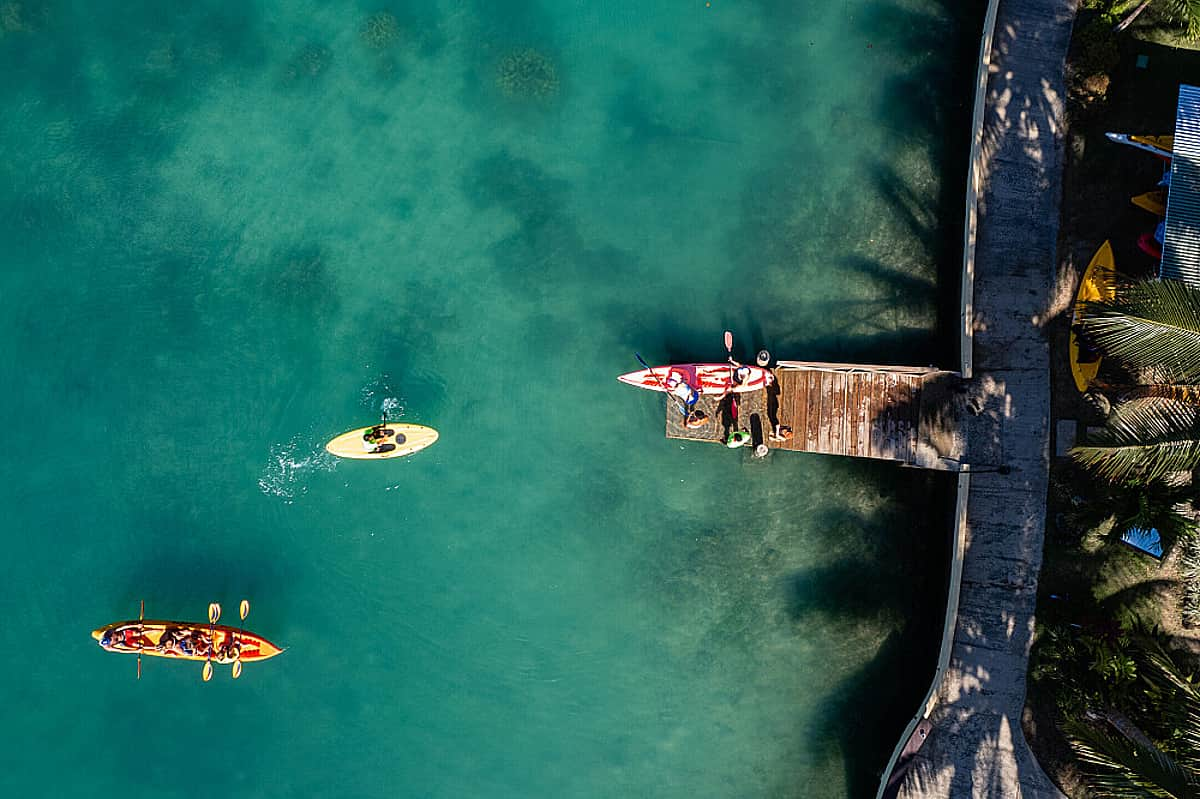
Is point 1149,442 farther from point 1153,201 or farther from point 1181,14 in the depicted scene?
point 1181,14

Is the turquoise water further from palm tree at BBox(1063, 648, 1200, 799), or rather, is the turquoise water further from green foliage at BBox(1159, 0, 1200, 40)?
palm tree at BBox(1063, 648, 1200, 799)

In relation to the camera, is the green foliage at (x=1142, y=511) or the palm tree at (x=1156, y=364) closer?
the palm tree at (x=1156, y=364)

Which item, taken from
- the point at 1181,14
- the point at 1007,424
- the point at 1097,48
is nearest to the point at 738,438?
the point at 1007,424

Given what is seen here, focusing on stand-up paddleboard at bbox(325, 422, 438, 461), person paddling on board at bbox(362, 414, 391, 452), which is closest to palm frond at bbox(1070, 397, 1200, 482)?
stand-up paddleboard at bbox(325, 422, 438, 461)

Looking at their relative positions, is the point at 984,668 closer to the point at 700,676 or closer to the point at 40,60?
the point at 700,676

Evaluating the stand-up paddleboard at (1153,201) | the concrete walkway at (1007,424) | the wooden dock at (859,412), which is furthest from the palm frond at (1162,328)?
the stand-up paddleboard at (1153,201)

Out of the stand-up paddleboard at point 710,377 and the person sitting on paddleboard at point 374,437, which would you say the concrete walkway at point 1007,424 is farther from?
the person sitting on paddleboard at point 374,437

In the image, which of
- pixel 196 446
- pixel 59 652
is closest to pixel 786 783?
pixel 196 446
